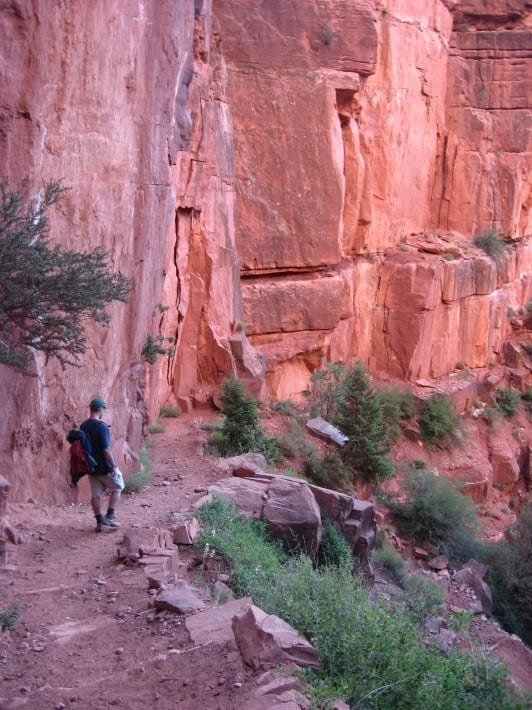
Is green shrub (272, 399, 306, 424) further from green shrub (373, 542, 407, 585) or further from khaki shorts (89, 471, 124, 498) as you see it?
khaki shorts (89, 471, 124, 498)

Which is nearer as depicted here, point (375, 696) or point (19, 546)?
point (375, 696)

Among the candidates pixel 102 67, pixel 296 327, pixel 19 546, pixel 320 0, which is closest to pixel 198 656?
pixel 19 546

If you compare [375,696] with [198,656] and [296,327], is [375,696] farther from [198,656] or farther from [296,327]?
[296,327]

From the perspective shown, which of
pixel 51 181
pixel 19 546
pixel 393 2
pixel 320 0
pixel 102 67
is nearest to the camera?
pixel 19 546

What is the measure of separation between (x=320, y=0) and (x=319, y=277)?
5976mm

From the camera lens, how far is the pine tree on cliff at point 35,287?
273 inches

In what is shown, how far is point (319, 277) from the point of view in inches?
733

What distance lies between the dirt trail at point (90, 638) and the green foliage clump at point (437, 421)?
39.6ft

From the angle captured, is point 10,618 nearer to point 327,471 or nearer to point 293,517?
point 293,517

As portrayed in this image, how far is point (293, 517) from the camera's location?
30.6 ft

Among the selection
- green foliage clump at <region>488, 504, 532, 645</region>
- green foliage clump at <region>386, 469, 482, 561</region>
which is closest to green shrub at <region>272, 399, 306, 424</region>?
green foliage clump at <region>386, 469, 482, 561</region>

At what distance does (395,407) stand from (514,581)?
21.0 feet

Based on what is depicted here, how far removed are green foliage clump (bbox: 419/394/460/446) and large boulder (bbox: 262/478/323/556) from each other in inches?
411

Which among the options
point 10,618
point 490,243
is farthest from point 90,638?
point 490,243
